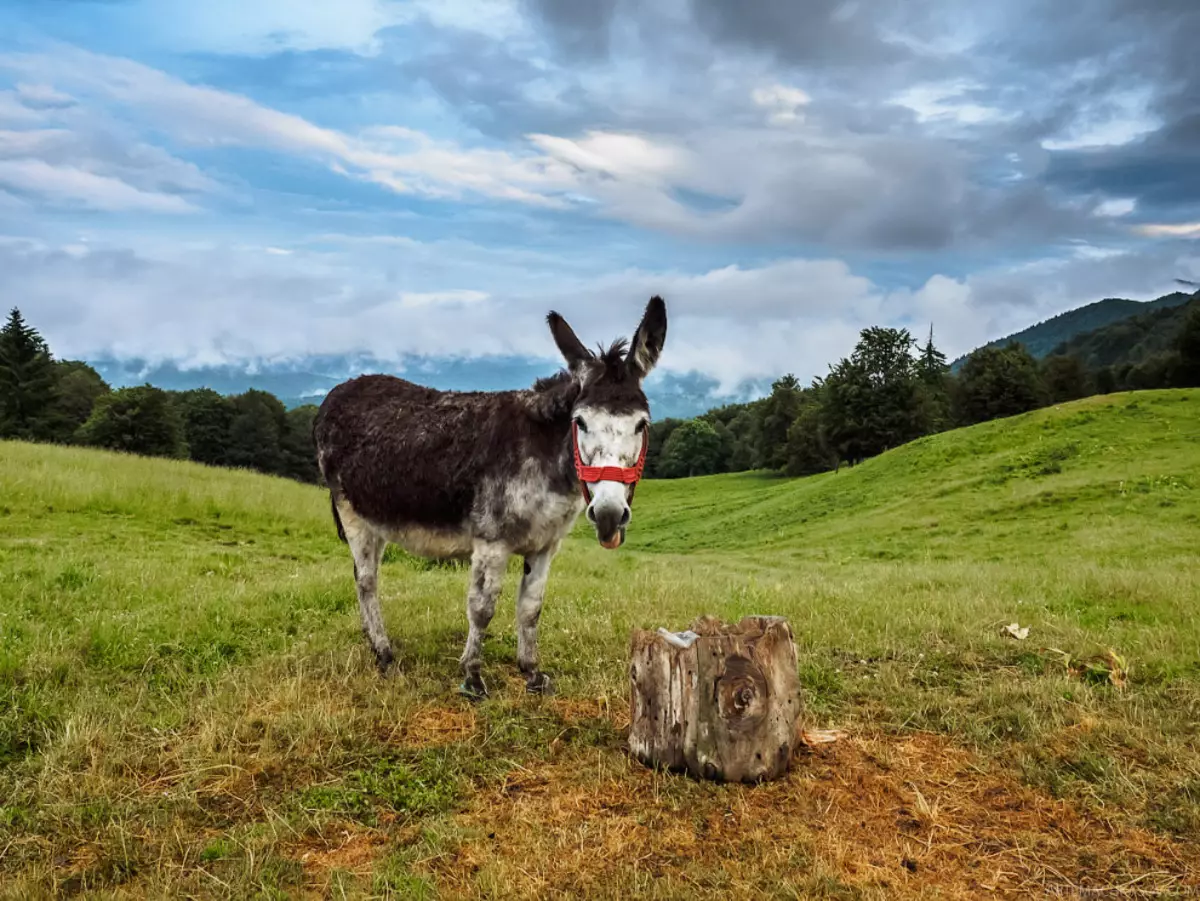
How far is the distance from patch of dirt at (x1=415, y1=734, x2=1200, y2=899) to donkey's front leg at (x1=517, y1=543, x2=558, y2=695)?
151cm

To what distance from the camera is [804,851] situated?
4324 mm

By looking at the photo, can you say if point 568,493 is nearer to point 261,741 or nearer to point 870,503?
point 261,741

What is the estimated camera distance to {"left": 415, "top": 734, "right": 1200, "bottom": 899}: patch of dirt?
4.07 m

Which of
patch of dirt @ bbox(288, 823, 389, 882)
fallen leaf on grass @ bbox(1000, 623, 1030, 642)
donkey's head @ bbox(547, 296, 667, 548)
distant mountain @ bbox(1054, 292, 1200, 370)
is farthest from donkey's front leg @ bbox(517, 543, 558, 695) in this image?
distant mountain @ bbox(1054, 292, 1200, 370)

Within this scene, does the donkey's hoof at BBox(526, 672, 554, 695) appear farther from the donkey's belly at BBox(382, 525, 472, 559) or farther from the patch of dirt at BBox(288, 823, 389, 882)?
the patch of dirt at BBox(288, 823, 389, 882)

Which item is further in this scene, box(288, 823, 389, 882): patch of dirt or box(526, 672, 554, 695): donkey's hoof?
box(526, 672, 554, 695): donkey's hoof

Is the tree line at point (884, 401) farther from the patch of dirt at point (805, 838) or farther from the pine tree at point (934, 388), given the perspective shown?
the patch of dirt at point (805, 838)

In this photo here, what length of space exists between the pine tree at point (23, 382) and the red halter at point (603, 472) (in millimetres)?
69589

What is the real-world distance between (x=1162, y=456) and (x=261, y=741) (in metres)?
37.9

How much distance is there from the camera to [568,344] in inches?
250

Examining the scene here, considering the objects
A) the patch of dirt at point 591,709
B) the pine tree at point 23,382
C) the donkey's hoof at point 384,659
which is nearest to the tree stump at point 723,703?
the patch of dirt at point 591,709

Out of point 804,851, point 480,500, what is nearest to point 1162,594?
point 804,851

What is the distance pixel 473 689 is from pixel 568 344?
325cm

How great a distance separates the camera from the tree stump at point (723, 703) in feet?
17.1
